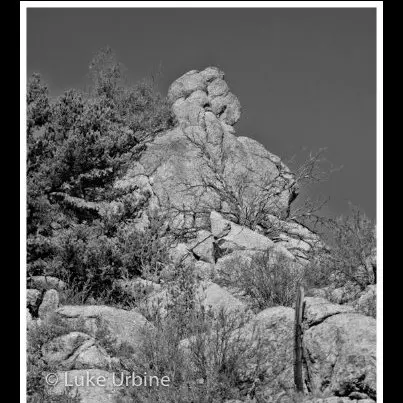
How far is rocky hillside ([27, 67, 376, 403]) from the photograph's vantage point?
11.0 meters

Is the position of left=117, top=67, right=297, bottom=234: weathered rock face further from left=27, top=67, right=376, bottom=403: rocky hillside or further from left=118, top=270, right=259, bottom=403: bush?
left=118, top=270, right=259, bottom=403: bush

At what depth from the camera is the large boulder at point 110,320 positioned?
44.4 ft

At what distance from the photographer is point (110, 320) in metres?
14.0

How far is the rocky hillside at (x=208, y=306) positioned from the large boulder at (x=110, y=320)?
0.03 metres

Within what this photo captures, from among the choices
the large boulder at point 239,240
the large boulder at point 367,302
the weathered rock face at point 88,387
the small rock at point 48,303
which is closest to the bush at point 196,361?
the weathered rock face at point 88,387

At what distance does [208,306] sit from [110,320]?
1.99m

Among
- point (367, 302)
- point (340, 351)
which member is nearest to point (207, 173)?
point (367, 302)

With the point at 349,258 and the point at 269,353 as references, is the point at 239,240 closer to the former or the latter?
the point at 349,258

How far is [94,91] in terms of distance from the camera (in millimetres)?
28984

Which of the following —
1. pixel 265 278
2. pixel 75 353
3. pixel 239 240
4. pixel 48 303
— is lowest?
pixel 75 353

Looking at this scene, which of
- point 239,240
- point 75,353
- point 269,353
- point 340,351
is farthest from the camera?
point 239,240

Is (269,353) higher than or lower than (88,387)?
higher

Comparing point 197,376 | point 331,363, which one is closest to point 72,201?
point 197,376
